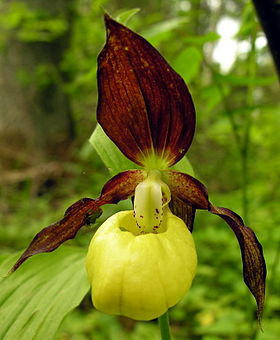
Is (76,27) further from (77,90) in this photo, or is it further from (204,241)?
(204,241)

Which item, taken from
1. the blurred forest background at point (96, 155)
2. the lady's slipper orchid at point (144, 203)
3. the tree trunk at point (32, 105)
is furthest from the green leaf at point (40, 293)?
the tree trunk at point (32, 105)

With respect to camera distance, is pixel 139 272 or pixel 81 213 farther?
pixel 81 213

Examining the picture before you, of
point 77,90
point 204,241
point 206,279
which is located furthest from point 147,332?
point 77,90

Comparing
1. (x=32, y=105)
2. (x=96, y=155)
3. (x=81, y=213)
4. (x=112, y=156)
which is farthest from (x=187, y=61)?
(x=32, y=105)

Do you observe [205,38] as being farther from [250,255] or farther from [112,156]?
[250,255]

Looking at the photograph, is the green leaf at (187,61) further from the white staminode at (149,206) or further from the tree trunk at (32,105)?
the tree trunk at (32,105)

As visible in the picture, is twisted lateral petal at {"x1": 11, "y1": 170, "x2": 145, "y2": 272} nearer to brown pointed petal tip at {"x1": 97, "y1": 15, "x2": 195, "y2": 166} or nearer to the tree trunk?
brown pointed petal tip at {"x1": 97, "y1": 15, "x2": 195, "y2": 166}
